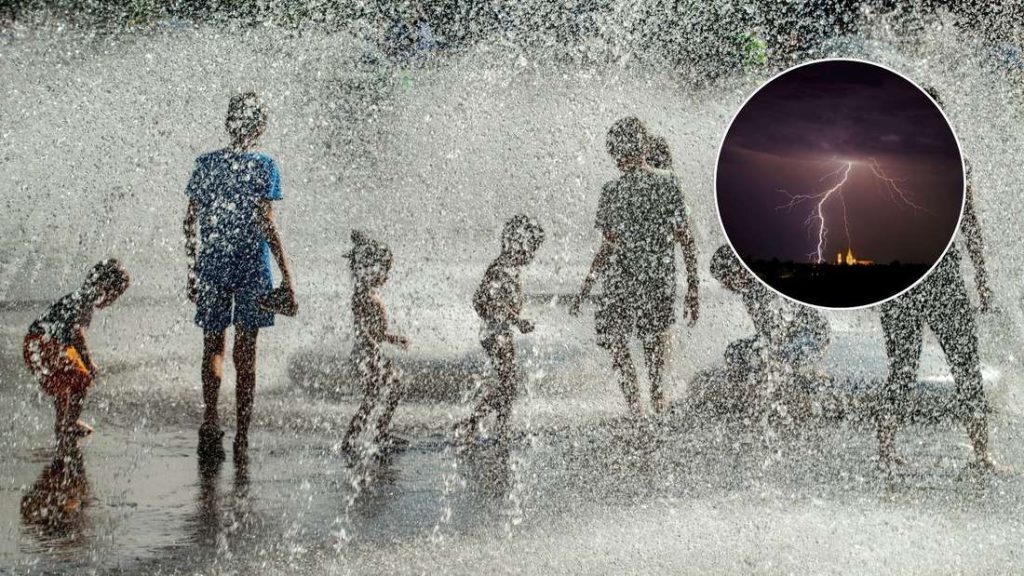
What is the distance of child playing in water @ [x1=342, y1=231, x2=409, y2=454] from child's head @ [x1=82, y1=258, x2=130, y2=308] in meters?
1.00

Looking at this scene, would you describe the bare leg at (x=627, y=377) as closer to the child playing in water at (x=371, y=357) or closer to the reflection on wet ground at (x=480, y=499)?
the reflection on wet ground at (x=480, y=499)

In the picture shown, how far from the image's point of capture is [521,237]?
16.3 ft

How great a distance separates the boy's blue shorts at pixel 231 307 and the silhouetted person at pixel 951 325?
90.7 inches

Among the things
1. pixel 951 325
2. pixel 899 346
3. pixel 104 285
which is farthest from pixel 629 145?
pixel 104 285

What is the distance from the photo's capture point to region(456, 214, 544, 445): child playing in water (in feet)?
13.4

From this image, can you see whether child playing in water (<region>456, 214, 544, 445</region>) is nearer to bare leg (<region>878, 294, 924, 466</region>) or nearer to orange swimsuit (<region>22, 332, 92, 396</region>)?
bare leg (<region>878, 294, 924, 466</region>)

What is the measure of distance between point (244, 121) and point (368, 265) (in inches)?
35.8

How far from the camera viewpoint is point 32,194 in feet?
19.0

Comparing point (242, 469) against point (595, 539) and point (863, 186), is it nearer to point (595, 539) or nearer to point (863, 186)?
point (595, 539)

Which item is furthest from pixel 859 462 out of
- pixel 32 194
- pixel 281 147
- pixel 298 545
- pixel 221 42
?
pixel 32 194

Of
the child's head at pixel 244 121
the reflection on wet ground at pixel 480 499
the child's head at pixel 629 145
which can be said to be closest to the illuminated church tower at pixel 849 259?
the reflection on wet ground at pixel 480 499

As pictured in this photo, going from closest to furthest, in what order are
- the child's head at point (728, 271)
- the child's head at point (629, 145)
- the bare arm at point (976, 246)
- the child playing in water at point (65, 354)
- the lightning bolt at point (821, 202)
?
1. the lightning bolt at point (821, 202)
2. the bare arm at point (976, 246)
3. the child playing in water at point (65, 354)
4. the child's head at point (629, 145)
5. the child's head at point (728, 271)

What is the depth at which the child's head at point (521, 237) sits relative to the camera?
4.34 m

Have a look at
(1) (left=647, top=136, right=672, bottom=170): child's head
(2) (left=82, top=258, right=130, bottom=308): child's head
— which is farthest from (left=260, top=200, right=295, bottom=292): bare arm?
(1) (left=647, top=136, right=672, bottom=170): child's head
